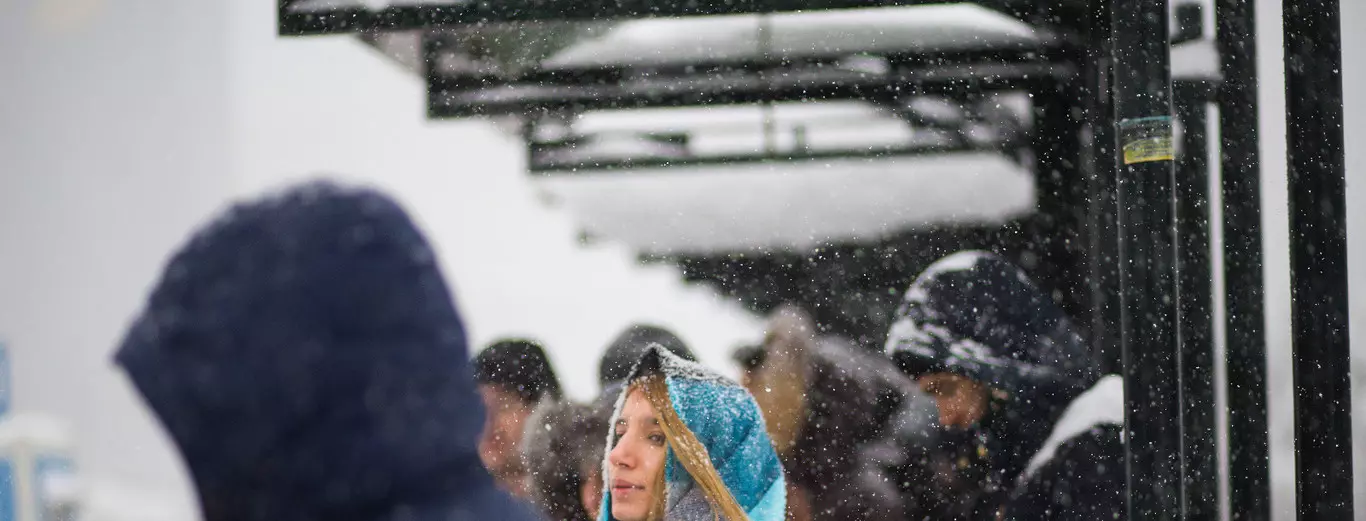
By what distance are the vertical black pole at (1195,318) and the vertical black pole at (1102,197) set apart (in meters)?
0.70

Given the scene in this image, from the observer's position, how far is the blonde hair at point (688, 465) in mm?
2527

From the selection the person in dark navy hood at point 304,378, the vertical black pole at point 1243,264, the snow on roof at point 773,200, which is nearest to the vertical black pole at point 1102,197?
the snow on roof at point 773,200

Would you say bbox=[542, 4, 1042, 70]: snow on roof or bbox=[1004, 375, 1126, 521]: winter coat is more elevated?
bbox=[542, 4, 1042, 70]: snow on roof

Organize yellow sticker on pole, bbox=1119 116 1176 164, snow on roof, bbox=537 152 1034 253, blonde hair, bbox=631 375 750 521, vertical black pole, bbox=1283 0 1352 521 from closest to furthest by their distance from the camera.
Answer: yellow sticker on pole, bbox=1119 116 1176 164 < vertical black pole, bbox=1283 0 1352 521 < blonde hair, bbox=631 375 750 521 < snow on roof, bbox=537 152 1034 253

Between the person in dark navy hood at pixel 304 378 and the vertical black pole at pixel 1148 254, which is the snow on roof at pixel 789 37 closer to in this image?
the vertical black pole at pixel 1148 254

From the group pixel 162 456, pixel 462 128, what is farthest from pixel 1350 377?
pixel 162 456

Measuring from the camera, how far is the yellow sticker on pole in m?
1.70

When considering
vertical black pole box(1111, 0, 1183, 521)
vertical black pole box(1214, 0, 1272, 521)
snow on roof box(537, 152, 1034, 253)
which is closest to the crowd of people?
snow on roof box(537, 152, 1034, 253)

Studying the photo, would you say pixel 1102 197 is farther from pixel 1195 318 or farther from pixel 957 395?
pixel 1195 318

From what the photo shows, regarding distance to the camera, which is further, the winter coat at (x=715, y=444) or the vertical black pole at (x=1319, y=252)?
the winter coat at (x=715, y=444)

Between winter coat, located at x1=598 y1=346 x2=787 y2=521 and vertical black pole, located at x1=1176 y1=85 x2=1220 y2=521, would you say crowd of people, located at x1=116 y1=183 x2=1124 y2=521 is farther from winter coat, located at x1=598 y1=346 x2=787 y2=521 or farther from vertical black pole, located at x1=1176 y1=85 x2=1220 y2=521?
vertical black pole, located at x1=1176 y1=85 x2=1220 y2=521

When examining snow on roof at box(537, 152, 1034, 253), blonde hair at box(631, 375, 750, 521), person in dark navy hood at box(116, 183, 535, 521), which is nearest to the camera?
person in dark navy hood at box(116, 183, 535, 521)

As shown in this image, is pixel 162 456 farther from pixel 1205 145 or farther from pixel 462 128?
pixel 1205 145

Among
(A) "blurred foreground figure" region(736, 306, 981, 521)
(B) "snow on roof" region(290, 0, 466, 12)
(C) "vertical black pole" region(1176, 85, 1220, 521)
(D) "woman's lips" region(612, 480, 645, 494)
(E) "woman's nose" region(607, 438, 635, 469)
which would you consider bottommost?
(A) "blurred foreground figure" region(736, 306, 981, 521)
